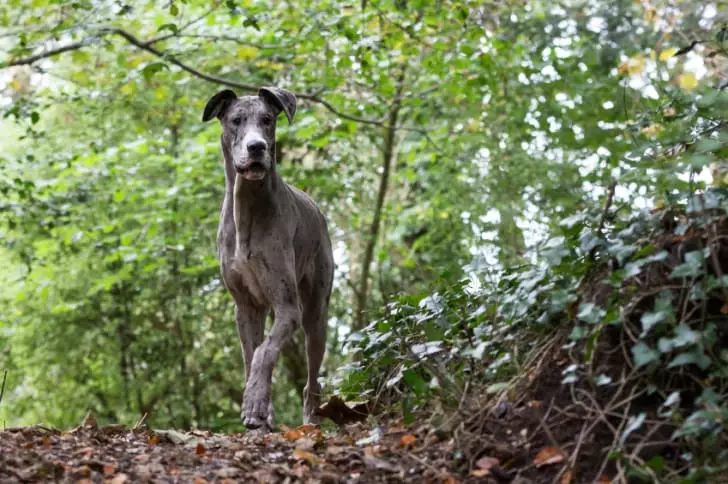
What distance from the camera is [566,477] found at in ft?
13.8

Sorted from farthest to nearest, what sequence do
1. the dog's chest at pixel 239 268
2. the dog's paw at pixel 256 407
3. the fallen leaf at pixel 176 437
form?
1. the dog's chest at pixel 239 268
2. the dog's paw at pixel 256 407
3. the fallen leaf at pixel 176 437

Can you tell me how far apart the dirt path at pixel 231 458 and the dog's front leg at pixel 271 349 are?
28.3 inches

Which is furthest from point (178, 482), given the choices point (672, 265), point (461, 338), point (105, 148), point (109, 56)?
point (109, 56)

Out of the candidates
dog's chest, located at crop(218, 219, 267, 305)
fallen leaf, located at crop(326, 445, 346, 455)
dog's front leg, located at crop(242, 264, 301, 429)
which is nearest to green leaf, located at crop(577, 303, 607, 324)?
fallen leaf, located at crop(326, 445, 346, 455)

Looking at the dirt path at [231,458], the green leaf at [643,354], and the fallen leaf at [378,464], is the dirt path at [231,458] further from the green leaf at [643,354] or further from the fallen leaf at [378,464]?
the green leaf at [643,354]

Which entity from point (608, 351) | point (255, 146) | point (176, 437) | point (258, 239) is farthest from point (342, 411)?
point (608, 351)

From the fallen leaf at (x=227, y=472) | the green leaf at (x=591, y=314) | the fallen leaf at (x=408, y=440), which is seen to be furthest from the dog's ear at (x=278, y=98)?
the green leaf at (x=591, y=314)

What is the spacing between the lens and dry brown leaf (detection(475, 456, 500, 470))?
445 cm

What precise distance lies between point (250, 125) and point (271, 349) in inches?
62.3

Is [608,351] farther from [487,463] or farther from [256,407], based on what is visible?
[256,407]

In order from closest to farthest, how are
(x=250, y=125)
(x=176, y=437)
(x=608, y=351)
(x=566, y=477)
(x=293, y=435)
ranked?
1. (x=566, y=477)
2. (x=608, y=351)
3. (x=293, y=435)
4. (x=176, y=437)
5. (x=250, y=125)

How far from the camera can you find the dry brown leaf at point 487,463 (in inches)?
175

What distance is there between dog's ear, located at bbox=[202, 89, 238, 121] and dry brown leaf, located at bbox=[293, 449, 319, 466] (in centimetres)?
296

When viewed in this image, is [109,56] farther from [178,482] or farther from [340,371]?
[178,482]
